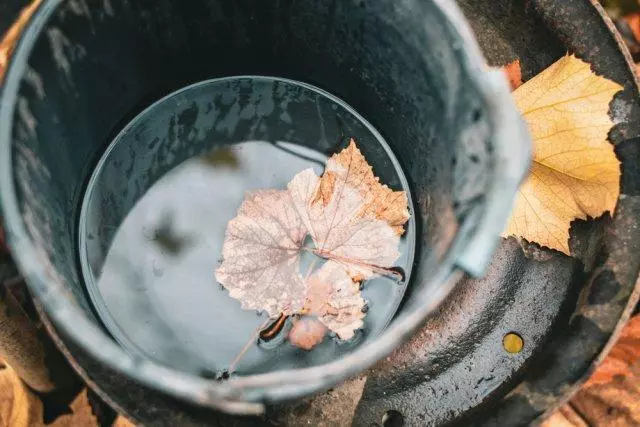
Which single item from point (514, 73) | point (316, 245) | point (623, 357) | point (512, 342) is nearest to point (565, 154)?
point (514, 73)

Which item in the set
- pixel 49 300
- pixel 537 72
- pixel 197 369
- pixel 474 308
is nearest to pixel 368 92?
pixel 537 72

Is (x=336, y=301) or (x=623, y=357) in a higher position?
(x=623, y=357)

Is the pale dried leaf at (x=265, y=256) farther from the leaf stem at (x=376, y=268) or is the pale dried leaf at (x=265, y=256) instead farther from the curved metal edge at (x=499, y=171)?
the curved metal edge at (x=499, y=171)

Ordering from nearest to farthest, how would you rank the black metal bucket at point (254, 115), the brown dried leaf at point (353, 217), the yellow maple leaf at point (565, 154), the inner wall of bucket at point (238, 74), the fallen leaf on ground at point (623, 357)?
1. the black metal bucket at point (254, 115)
2. the inner wall of bucket at point (238, 74)
3. the yellow maple leaf at point (565, 154)
4. the brown dried leaf at point (353, 217)
5. the fallen leaf on ground at point (623, 357)

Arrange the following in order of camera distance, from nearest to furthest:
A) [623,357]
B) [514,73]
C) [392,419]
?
[392,419], [514,73], [623,357]

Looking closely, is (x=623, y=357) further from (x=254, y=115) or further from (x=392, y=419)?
(x=254, y=115)

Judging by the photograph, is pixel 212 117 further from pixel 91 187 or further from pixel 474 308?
pixel 474 308

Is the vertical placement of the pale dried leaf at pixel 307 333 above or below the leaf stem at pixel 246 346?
above

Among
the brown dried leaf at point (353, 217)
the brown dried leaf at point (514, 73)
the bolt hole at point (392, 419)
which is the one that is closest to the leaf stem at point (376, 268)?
the brown dried leaf at point (353, 217)
